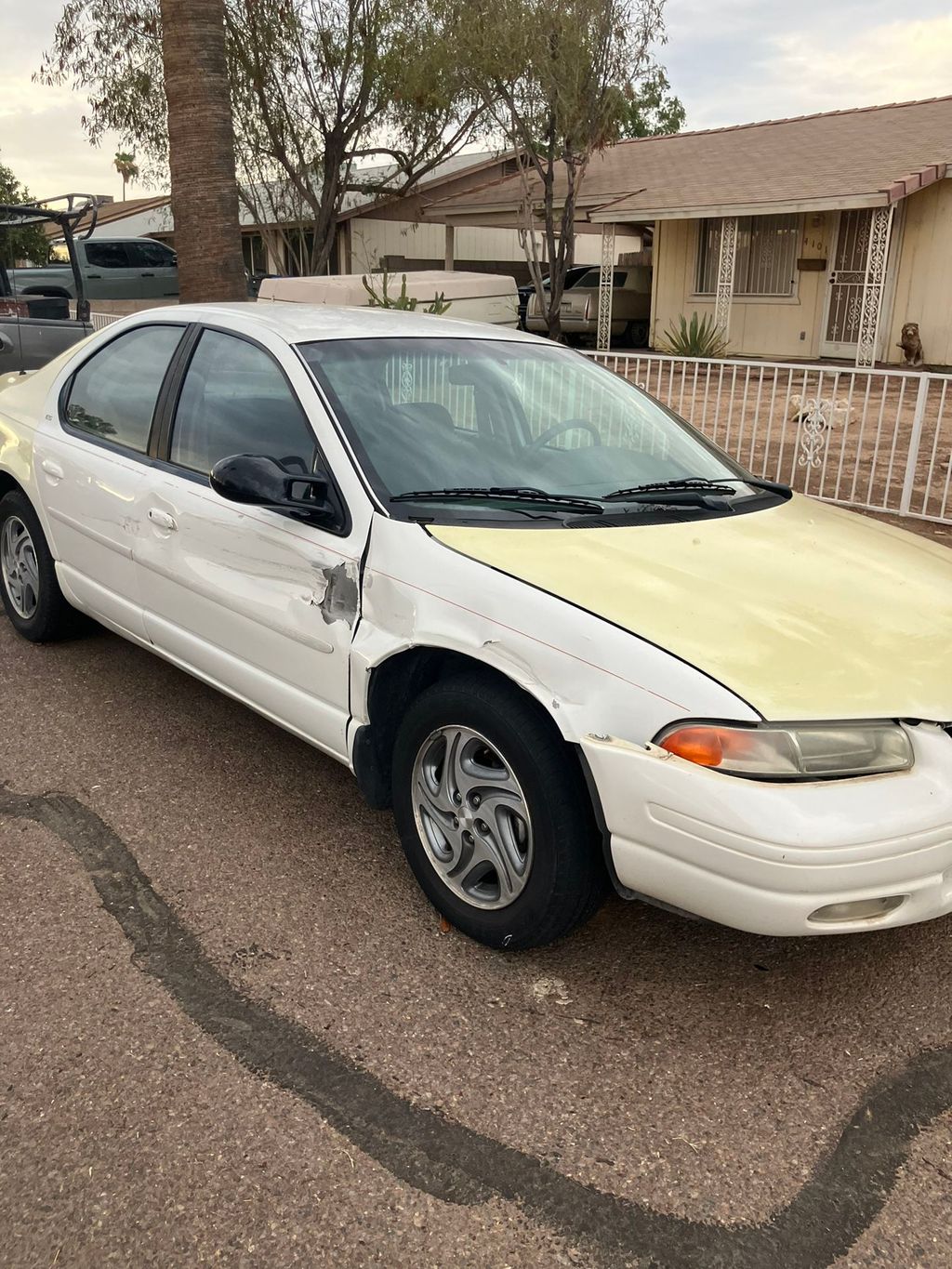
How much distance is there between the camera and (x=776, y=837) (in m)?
2.44

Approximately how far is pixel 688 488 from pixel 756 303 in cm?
1835

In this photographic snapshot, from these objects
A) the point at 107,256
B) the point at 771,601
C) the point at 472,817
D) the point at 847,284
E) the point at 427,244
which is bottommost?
the point at 472,817

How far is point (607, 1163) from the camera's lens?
234 centimetres

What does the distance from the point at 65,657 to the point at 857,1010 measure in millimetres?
3866

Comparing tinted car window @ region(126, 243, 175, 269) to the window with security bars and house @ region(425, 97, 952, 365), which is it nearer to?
house @ region(425, 97, 952, 365)

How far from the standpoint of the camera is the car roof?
388 centimetres

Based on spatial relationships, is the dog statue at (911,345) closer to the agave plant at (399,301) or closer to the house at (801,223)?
the house at (801,223)

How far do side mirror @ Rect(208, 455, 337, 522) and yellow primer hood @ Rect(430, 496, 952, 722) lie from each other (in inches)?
16.8

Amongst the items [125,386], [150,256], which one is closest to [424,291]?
[125,386]

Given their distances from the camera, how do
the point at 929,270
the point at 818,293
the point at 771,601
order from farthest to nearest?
the point at 818,293 → the point at 929,270 → the point at 771,601

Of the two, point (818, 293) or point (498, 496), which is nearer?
point (498, 496)

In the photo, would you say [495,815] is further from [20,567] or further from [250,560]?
[20,567]

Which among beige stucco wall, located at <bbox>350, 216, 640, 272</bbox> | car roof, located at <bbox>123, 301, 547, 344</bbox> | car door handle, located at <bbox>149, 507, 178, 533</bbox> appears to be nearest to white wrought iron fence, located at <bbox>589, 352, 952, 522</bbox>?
car roof, located at <bbox>123, 301, 547, 344</bbox>

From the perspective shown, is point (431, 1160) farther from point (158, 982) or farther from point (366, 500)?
point (366, 500)
